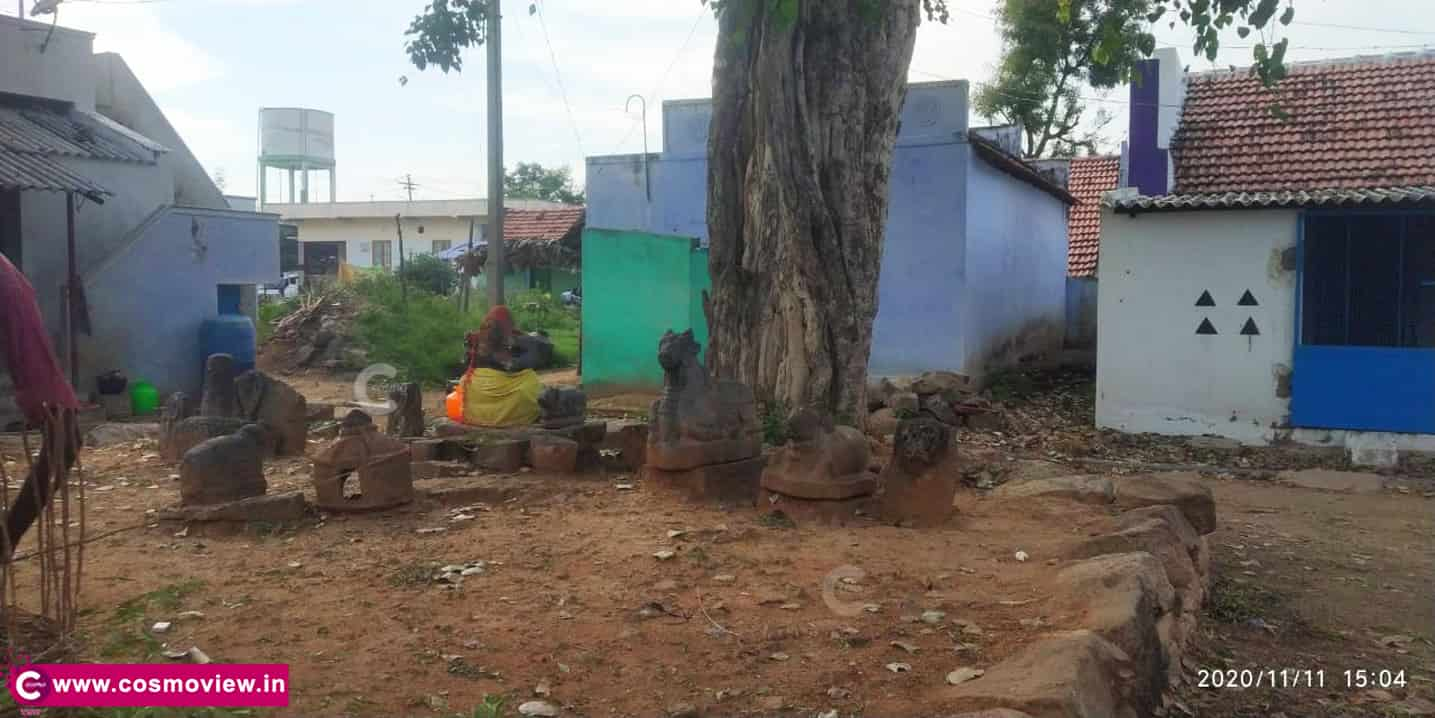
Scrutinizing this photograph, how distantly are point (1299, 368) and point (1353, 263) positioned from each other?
121 cm

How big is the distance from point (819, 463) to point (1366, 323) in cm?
817

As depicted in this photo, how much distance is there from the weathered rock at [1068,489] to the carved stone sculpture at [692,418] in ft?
5.56

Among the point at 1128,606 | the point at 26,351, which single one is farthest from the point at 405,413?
the point at 1128,606

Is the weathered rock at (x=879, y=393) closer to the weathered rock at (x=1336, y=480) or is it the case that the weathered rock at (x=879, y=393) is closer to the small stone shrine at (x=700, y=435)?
the weathered rock at (x=1336, y=480)

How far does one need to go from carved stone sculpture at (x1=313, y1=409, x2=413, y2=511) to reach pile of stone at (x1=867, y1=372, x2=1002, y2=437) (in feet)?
21.7

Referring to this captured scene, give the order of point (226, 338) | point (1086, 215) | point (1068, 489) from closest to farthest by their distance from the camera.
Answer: point (1068, 489) < point (226, 338) < point (1086, 215)

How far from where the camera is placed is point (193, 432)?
795cm

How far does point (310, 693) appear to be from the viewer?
11.5 feet

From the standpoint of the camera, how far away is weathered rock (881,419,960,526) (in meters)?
5.94

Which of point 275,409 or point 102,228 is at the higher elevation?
point 102,228

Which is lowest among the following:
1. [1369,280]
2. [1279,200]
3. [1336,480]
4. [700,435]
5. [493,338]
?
[1336,480]

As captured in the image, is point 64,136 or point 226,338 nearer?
point 64,136

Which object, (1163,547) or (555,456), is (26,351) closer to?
(555,456)

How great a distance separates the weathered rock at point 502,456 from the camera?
24.5ft
